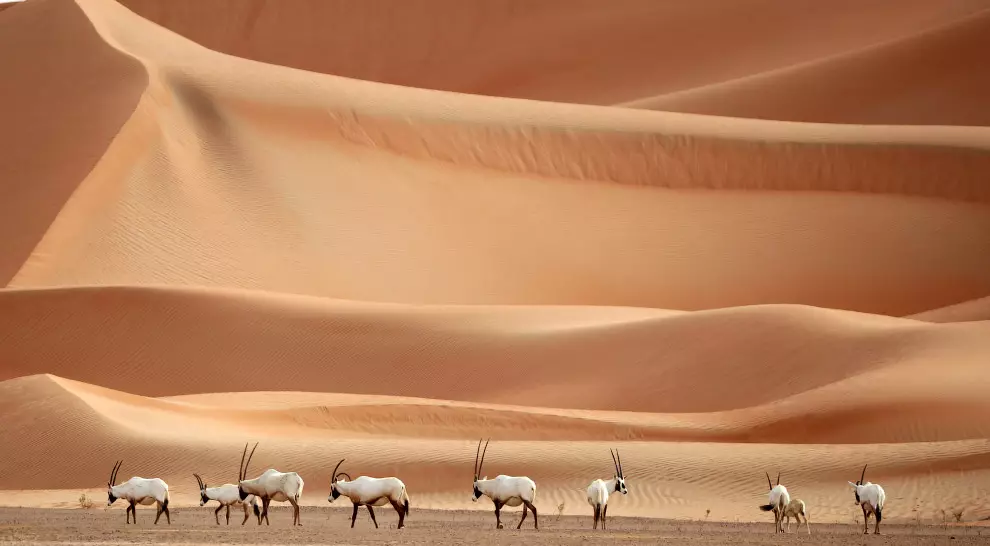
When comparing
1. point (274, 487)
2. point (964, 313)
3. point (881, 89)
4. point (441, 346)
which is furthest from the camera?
point (881, 89)


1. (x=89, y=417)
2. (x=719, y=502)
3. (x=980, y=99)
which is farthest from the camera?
(x=980, y=99)

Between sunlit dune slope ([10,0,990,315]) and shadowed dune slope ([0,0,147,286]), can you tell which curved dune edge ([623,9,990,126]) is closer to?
sunlit dune slope ([10,0,990,315])

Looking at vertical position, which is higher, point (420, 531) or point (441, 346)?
point (441, 346)

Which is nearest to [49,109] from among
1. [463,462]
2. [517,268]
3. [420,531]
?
[517,268]

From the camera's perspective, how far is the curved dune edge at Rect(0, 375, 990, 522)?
2067 cm

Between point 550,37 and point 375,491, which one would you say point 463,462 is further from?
point 550,37

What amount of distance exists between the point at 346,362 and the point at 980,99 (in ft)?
103

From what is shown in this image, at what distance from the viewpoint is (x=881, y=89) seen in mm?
55094

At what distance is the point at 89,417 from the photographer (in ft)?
76.8

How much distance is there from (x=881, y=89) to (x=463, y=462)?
37.4 meters

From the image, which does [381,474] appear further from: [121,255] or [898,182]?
[898,182]

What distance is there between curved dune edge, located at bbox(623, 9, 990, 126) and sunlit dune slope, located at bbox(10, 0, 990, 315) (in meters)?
9.32

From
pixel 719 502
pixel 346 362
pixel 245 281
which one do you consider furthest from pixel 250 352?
pixel 719 502

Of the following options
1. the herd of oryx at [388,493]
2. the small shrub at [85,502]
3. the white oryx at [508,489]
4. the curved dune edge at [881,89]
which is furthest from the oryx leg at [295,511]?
the curved dune edge at [881,89]
